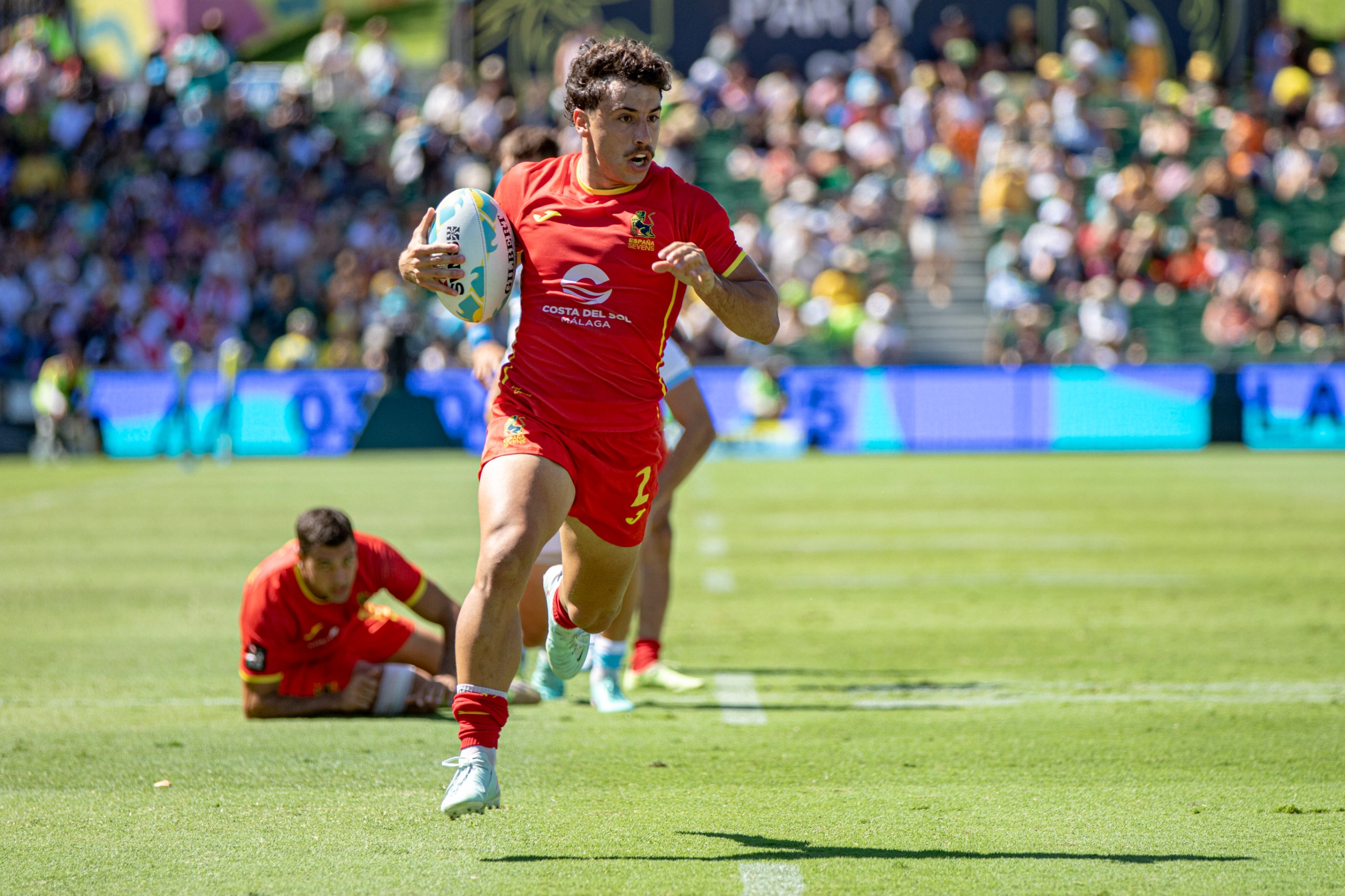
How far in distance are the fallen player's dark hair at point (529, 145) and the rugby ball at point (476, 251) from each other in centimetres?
182

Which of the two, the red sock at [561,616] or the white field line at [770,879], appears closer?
the white field line at [770,879]

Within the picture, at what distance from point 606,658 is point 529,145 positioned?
235cm

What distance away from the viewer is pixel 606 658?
23.2 ft

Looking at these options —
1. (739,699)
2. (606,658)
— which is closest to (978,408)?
(739,699)

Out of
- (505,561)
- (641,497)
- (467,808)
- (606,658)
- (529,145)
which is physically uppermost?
(529,145)

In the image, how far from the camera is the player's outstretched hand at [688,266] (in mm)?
4730

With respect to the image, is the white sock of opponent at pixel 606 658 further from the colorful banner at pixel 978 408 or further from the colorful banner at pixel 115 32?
the colorful banner at pixel 115 32

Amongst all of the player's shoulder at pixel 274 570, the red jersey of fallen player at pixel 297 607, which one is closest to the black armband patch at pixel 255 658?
the red jersey of fallen player at pixel 297 607

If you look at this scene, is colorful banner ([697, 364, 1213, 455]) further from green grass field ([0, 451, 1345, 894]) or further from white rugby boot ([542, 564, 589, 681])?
white rugby boot ([542, 564, 589, 681])

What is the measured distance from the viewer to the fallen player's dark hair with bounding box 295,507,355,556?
6445 mm

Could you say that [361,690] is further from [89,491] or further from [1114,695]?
[89,491]

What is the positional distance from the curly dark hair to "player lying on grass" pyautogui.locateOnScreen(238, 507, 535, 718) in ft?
7.55

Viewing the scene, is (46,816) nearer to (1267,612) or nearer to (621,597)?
(621,597)

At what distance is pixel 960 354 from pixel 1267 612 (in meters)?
16.6
